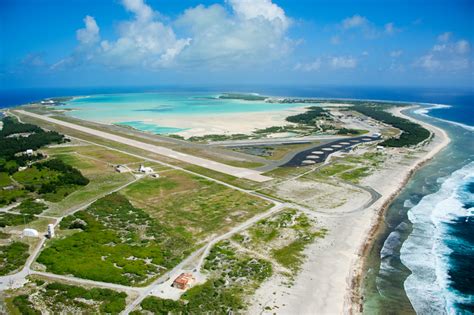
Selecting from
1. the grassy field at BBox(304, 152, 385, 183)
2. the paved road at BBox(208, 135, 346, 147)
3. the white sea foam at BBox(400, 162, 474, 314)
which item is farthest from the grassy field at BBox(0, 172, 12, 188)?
the white sea foam at BBox(400, 162, 474, 314)

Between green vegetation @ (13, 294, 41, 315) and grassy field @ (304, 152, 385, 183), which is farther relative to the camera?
grassy field @ (304, 152, 385, 183)

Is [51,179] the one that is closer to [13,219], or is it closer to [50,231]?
[13,219]

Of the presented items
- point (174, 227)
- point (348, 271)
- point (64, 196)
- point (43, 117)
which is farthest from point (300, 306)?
point (43, 117)

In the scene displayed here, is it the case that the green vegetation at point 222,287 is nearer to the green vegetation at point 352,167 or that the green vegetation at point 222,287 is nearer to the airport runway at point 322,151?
the green vegetation at point 352,167

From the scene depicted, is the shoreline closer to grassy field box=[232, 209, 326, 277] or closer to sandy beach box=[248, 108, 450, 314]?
sandy beach box=[248, 108, 450, 314]

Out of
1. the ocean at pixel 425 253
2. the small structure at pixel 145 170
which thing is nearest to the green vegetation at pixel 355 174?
the ocean at pixel 425 253

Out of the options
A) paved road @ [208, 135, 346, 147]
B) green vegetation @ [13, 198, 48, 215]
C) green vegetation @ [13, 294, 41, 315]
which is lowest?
green vegetation @ [13, 294, 41, 315]

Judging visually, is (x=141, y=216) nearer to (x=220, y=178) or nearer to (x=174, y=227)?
(x=174, y=227)
